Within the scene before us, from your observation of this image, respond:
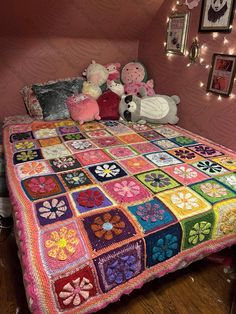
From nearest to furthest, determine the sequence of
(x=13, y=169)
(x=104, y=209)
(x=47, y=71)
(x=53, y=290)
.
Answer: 1. (x=53, y=290)
2. (x=104, y=209)
3. (x=13, y=169)
4. (x=47, y=71)

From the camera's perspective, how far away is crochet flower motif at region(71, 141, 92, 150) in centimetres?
197

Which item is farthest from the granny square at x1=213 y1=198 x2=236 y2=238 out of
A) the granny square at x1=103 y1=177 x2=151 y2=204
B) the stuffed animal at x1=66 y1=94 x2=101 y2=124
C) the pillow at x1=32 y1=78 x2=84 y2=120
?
the pillow at x1=32 y1=78 x2=84 y2=120

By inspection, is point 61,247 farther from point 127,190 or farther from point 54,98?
point 54,98

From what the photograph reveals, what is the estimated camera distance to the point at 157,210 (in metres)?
1.32

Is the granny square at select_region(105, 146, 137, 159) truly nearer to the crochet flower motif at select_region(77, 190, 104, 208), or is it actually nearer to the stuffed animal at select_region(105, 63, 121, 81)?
the crochet flower motif at select_region(77, 190, 104, 208)

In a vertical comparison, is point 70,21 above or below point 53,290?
above

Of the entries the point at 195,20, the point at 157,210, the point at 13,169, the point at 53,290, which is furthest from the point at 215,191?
the point at 195,20

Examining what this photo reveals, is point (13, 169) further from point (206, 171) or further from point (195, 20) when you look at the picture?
point (195, 20)

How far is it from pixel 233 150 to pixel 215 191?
25.8 inches

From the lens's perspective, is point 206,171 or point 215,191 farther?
point 206,171

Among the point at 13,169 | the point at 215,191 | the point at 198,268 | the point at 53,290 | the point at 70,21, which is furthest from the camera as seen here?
the point at 70,21

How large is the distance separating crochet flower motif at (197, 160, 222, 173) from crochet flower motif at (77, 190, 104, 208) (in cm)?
74

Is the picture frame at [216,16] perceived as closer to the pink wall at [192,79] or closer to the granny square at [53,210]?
the pink wall at [192,79]

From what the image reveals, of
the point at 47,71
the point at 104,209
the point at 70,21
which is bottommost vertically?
the point at 104,209
